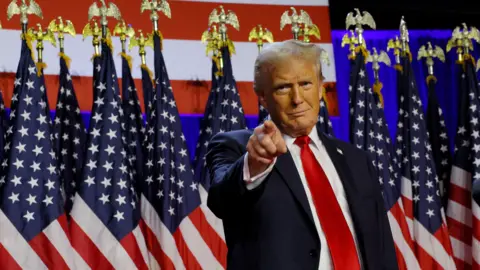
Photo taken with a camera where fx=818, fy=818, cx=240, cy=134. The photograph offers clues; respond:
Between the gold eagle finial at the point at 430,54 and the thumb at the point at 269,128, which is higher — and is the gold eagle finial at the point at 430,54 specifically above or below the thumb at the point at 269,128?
below

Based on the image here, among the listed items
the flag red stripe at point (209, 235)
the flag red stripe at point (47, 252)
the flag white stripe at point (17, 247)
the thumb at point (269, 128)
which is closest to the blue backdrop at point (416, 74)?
the flag red stripe at point (209, 235)

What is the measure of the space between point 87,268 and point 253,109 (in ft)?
5.40

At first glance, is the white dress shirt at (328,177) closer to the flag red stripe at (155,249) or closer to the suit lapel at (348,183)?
the suit lapel at (348,183)

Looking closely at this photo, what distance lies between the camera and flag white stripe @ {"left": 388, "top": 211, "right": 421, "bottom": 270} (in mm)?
5258

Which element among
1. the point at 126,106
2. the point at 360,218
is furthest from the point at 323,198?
the point at 126,106

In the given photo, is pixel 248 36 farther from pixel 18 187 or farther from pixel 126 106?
pixel 18 187

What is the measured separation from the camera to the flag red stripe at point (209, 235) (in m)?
4.95

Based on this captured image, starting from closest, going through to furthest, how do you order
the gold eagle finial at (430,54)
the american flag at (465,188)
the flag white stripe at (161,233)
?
the flag white stripe at (161,233) < the american flag at (465,188) < the gold eagle finial at (430,54)

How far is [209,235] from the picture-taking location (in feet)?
16.3

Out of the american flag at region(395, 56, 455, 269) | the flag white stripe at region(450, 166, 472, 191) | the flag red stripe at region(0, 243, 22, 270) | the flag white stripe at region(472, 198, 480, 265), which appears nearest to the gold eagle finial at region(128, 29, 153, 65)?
the flag red stripe at region(0, 243, 22, 270)

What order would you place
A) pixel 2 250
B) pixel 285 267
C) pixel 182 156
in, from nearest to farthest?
1. pixel 285 267
2. pixel 2 250
3. pixel 182 156

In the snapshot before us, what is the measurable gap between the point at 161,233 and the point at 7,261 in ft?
2.96

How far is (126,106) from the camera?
5184mm

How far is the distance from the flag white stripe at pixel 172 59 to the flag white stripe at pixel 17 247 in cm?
104
